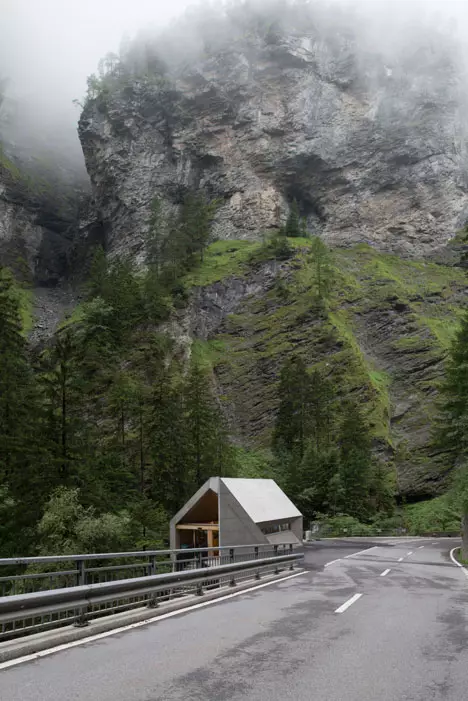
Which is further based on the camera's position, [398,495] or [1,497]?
[398,495]

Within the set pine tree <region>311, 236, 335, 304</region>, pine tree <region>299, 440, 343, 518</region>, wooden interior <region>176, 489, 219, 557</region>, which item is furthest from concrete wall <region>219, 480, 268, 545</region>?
pine tree <region>311, 236, 335, 304</region>

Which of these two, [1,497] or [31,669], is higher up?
[1,497]

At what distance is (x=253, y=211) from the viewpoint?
99375 millimetres

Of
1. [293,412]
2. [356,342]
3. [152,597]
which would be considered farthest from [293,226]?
[152,597]

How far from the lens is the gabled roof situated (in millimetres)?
29375

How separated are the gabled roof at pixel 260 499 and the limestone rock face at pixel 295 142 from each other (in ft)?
222

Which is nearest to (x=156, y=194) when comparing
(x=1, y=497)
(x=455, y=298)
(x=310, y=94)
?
(x=310, y=94)

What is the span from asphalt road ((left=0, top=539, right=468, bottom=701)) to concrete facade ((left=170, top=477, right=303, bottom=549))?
51.8 ft

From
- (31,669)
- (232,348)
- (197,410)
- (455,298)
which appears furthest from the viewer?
(455,298)

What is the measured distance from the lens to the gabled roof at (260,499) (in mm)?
29375

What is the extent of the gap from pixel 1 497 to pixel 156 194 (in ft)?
267

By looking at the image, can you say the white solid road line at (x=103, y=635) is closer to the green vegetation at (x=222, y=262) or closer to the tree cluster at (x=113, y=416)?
the tree cluster at (x=113, y=416)

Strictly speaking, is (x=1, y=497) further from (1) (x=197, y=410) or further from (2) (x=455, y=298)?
(2) (x=455, y=298)

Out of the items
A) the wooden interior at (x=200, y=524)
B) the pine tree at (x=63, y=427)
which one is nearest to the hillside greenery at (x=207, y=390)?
the pine tree at (x=63, y=427)
